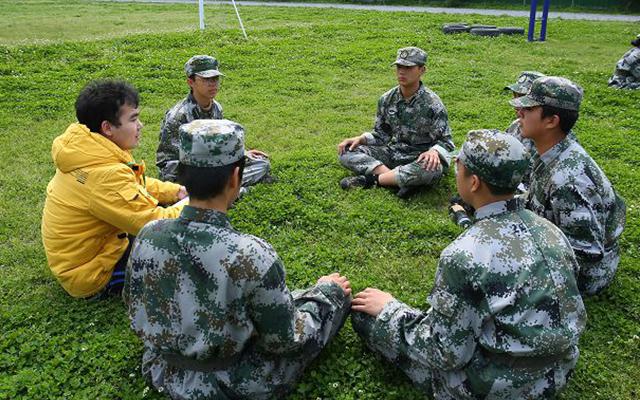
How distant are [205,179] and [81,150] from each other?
174cm

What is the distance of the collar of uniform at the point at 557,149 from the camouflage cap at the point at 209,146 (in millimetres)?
2812

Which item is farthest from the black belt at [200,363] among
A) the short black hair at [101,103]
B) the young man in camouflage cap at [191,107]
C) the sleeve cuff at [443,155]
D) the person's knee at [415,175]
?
the sleeve cuff at [443,155]

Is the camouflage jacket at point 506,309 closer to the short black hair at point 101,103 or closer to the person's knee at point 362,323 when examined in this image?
the person's knee at point 362,323

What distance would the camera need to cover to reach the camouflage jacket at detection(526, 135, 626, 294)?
433 centimetres

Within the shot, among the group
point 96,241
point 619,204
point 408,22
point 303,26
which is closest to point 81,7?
point 303,26

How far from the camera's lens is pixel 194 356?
3.17 metres

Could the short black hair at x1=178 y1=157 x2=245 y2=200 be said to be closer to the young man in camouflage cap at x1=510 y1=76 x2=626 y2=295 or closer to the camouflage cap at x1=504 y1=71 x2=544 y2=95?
the young man in camouflage cap at x1=510 y1=76 x2=626 y2=295

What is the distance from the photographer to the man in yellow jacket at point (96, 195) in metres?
4.23

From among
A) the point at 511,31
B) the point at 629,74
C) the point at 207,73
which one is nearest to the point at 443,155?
the point at 207,73

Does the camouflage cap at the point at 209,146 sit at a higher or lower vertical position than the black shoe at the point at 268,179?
higher

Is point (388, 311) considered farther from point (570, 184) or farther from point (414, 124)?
point (414, 124)

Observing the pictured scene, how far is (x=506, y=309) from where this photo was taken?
2.99m

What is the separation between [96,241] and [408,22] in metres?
16.6

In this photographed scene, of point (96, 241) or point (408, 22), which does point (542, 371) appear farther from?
point (408, 22)
